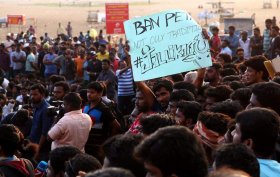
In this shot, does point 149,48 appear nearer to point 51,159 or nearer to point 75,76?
point 51,159

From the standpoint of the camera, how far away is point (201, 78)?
8125 mm

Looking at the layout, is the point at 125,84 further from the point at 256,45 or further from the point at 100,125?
the point at 100,125

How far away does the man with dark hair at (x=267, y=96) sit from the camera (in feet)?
17.2

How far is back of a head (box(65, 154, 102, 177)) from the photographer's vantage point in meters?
4.74

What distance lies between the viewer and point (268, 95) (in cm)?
524

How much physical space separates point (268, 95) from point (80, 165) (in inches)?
58.3

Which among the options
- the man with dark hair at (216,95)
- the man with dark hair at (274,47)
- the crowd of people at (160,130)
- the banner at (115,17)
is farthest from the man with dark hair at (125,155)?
the banner at (115,17)

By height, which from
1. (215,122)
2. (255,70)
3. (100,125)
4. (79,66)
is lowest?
(79,66)

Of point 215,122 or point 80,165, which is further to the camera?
point 215,122

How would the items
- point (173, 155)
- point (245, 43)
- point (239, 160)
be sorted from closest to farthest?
point (173, 155)
point (239, 160)
point (245, 43)

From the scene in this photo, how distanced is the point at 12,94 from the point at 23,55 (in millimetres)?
7405

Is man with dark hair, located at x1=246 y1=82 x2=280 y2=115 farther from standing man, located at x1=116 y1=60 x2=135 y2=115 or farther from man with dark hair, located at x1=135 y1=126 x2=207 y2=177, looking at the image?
standing man, located at x1=116 y1=60 x2=135 y2=115

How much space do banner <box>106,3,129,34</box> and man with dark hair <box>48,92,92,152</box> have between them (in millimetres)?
17586

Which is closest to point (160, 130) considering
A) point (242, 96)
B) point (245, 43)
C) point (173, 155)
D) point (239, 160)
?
point (173, 155)
